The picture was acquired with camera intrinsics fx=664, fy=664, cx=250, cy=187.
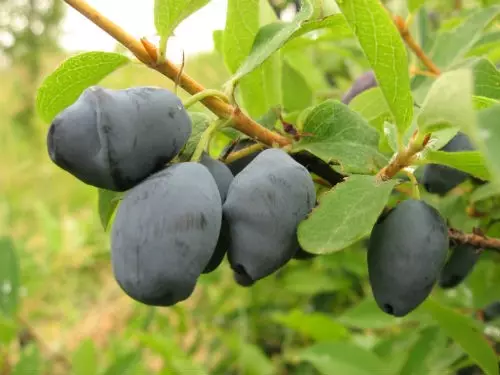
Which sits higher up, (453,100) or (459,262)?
(453,100)

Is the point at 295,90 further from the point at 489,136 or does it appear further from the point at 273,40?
the point at 489,136

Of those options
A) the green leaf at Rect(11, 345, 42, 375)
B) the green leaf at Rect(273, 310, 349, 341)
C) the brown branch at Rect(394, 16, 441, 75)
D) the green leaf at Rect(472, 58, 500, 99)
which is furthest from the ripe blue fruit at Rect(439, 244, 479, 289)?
the green leaf at Rect(11, 345, 42, 375)

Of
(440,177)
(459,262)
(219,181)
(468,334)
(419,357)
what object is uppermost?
(219,181)

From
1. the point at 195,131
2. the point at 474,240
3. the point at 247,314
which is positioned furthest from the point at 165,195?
the point at 247,314

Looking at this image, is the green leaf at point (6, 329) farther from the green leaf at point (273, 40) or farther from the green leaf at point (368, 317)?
the green leaf at point (273, 40)

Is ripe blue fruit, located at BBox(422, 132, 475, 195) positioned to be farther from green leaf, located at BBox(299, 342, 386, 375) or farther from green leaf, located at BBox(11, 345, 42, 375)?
green leaf, located at BBox(11, 345, 42, 375)

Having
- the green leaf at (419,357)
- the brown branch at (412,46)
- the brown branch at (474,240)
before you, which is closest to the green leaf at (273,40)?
the brown branch at (474,240)

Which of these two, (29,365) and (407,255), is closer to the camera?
(407,255)

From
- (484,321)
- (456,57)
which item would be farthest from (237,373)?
(456,57)
